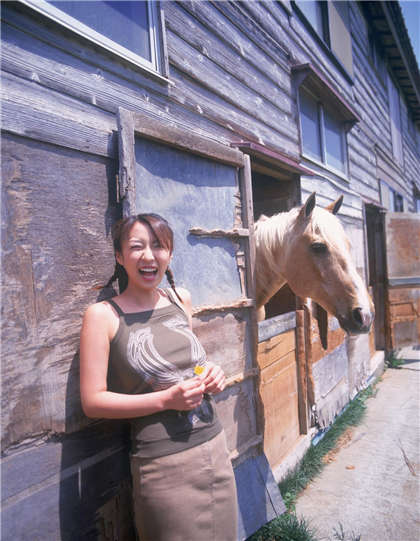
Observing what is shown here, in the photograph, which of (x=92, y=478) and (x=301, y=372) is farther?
(x=301, y=372)

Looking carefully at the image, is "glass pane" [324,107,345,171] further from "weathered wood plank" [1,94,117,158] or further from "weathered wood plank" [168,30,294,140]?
"weathered wood plank" [1,94,117,158]

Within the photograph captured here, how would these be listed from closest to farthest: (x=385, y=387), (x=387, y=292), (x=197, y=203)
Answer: (x=197, y=203)
(x=385, y=387)
(x=387, y=292)

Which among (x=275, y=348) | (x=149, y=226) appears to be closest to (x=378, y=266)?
(x=275, y=348)

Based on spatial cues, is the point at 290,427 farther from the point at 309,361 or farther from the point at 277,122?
the point at 277,122

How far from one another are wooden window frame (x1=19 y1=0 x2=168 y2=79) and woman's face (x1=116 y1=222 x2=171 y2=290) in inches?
38.8

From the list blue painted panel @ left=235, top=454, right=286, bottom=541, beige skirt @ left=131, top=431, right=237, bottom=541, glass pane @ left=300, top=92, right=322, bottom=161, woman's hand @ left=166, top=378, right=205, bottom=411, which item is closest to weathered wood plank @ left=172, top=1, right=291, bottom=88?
glass pane @ left=300, top=92, right=322, bottom=161

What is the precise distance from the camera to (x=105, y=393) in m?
1.18

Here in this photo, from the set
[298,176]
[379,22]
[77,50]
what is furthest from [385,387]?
[379,22]

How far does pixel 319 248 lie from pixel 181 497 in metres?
1.88

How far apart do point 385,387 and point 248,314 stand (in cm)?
453

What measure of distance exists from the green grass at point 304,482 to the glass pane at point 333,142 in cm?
350

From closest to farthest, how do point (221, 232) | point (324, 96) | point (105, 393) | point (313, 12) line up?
point (105, 393) → point (221, 232) → point (324, 96) → point (313, 12)

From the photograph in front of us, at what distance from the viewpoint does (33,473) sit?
1.23 meters

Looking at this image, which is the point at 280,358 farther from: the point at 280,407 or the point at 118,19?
the point at 118,19
